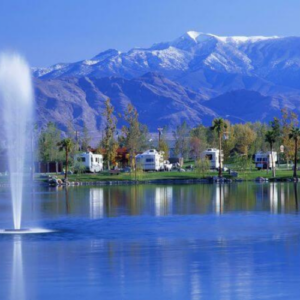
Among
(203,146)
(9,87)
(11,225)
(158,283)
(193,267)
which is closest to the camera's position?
(158,283)

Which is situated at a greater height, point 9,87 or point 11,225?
point 9,87

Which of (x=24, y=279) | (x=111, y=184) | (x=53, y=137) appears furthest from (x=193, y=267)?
(x=53, y=137)

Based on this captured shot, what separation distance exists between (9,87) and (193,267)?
1534cm

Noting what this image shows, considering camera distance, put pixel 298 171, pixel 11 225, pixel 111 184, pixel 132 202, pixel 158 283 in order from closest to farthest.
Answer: pixel 158 283, pixel 11 225, pixel 132 202, pixel 111 184, pixel 298 171

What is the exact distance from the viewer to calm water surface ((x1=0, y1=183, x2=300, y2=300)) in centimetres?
2619

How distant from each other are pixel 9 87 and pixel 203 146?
112 m

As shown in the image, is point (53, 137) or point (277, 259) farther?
point (53, 137)

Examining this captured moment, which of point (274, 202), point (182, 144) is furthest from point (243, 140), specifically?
point (274, 202)

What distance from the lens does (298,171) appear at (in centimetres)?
12019

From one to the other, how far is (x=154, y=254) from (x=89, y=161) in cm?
9243

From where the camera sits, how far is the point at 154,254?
109 ft

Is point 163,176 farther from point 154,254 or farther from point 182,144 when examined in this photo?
point 154,254

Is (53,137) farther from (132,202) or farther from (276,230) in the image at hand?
(276,230)

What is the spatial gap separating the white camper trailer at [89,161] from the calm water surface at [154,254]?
212ft
